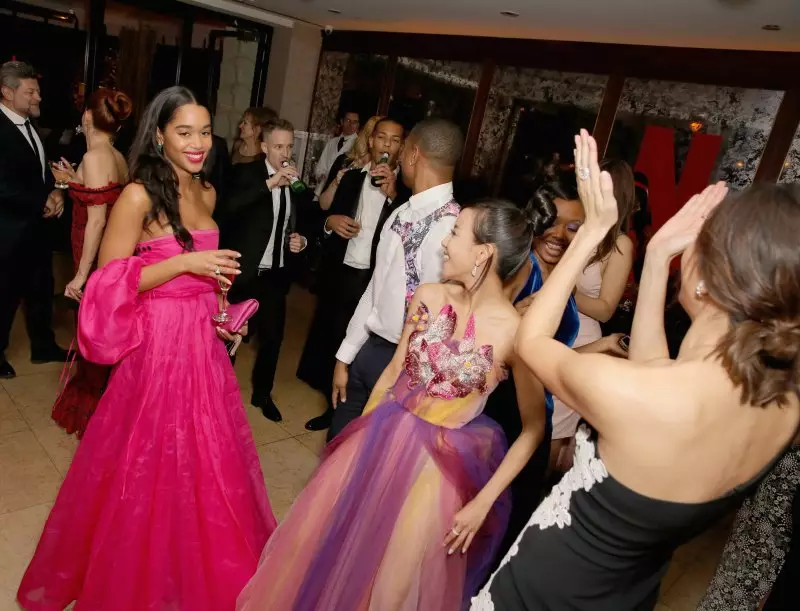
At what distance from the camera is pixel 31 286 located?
339 cm

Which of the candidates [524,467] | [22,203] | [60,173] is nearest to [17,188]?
[22,203]

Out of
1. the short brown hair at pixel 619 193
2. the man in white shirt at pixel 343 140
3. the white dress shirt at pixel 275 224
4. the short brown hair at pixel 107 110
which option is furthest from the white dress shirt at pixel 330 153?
the short brown hair at pixel 619 193

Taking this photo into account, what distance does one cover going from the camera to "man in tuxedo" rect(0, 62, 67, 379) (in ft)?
9.66

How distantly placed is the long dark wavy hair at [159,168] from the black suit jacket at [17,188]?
5.06 feet

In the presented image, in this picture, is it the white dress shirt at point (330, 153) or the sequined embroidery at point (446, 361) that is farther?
the white dress shirt at point (330, 153)

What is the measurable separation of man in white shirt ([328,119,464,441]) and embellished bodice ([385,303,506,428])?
0.60 meters

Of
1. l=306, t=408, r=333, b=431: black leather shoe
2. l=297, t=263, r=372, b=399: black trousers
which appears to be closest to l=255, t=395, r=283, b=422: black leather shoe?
l=306, t=408, r=333, b=431: black leather shoe

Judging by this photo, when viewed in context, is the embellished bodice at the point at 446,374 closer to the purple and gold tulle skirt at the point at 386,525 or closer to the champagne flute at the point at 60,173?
the purple and gold tulle skirt at the point at 386,525

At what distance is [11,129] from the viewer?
293 centimetres

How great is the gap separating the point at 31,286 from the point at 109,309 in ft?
6.97

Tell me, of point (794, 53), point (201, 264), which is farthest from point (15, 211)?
point (794, 53)

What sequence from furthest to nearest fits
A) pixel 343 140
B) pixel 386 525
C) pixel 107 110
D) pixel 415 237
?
pixel 343 140 → pixel 107 110 → pixel 415 237 → pixel 386 525

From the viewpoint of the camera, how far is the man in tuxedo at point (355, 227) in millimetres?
3227

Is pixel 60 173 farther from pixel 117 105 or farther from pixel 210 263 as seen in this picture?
pixel 210 263
